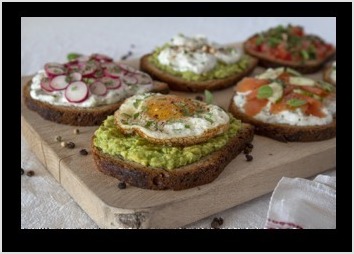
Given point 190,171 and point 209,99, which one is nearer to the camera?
point 190,171

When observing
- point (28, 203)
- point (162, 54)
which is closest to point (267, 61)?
point (162, 54)

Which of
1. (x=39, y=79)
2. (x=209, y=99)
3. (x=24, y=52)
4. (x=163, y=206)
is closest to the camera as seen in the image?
(x=163, y=206)

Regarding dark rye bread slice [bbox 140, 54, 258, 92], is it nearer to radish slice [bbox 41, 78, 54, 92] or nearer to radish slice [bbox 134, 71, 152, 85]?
radish slice [bbox 134, 71, 152, 85]

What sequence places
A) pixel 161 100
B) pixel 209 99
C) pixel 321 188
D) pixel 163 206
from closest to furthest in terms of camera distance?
pixel 163 206 → pixel 321 188 → pixel 161 100 → pixel 209 99

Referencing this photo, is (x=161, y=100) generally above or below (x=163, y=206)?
above

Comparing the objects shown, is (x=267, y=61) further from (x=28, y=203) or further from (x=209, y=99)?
(x=28, y=203)

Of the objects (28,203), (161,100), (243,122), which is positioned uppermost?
(161,100)

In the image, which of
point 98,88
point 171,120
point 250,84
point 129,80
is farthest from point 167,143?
point 250,84
